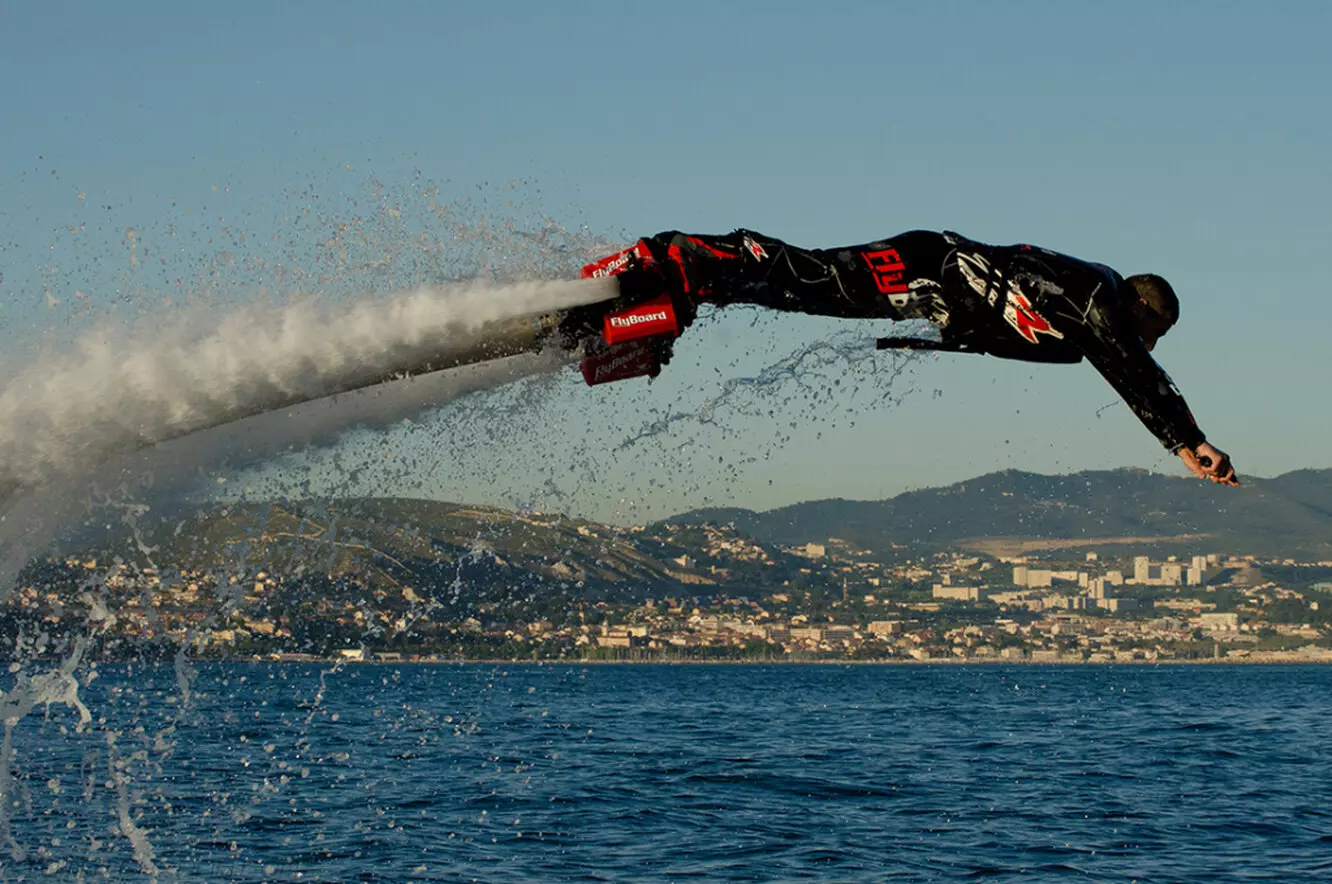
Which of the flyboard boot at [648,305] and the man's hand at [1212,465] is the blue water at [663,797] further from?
the man's hand at [1212,465]

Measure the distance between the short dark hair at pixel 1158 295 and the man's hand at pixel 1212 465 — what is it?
1.46 m

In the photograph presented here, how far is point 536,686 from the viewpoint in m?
115

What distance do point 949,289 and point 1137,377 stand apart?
159 centimetres

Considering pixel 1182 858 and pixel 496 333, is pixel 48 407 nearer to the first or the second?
pixel 496 333

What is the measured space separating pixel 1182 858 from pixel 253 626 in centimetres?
13353

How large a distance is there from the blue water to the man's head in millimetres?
14170

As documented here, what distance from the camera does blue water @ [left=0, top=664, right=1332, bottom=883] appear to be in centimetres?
2433

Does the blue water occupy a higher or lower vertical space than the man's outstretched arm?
lower

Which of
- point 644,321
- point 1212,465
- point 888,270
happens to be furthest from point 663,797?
point 1212,465

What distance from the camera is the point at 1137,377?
10586mm

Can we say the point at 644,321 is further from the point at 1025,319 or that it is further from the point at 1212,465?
the point at 1212,465

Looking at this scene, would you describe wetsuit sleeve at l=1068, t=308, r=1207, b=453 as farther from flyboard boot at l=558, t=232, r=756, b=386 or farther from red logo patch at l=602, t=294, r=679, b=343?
red logo patch at l=602, t=294, r=679, b=343

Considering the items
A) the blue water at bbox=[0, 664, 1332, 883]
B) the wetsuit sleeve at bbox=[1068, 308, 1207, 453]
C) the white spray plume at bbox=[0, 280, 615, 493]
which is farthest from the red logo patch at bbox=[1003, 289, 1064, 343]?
the blue water at bbox=[0, 664, 1332, 883]

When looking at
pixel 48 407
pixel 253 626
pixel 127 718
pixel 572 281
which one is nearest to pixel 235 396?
pixel 48 407
